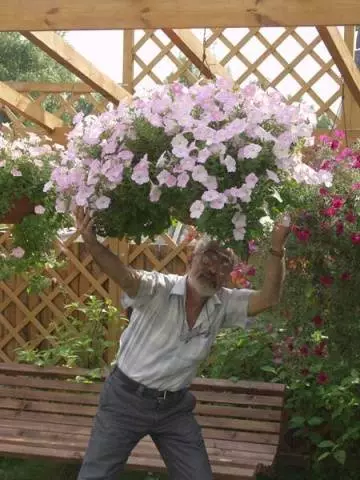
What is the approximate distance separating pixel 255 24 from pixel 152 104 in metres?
0.72

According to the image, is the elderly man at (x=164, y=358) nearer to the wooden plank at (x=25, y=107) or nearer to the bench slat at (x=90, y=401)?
the bench slat at (x=90, y=401)

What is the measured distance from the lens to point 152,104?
9.84ft

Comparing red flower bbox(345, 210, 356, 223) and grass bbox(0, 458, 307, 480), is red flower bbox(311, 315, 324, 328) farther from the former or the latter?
grass bbox(0, 458, 307, 480)

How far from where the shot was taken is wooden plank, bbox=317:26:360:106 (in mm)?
4414

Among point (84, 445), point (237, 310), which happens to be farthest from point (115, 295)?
point (237, 310)

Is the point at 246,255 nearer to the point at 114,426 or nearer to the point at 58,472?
the point at 114,426

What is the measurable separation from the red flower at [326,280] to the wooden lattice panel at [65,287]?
2197 mm

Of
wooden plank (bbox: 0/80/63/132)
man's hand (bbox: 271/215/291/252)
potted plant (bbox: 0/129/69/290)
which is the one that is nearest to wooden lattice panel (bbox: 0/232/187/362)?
wooden plank (bbox: 0/80/63/132)

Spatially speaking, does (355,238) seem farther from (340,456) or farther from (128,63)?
(128,63)

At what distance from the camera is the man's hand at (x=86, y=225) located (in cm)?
317

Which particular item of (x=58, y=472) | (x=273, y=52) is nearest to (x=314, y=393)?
(x=58, y=472)

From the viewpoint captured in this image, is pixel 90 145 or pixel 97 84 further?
pixel 97 84

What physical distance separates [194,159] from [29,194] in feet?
3.68

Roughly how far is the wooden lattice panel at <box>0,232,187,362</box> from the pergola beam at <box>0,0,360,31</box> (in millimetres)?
2847
